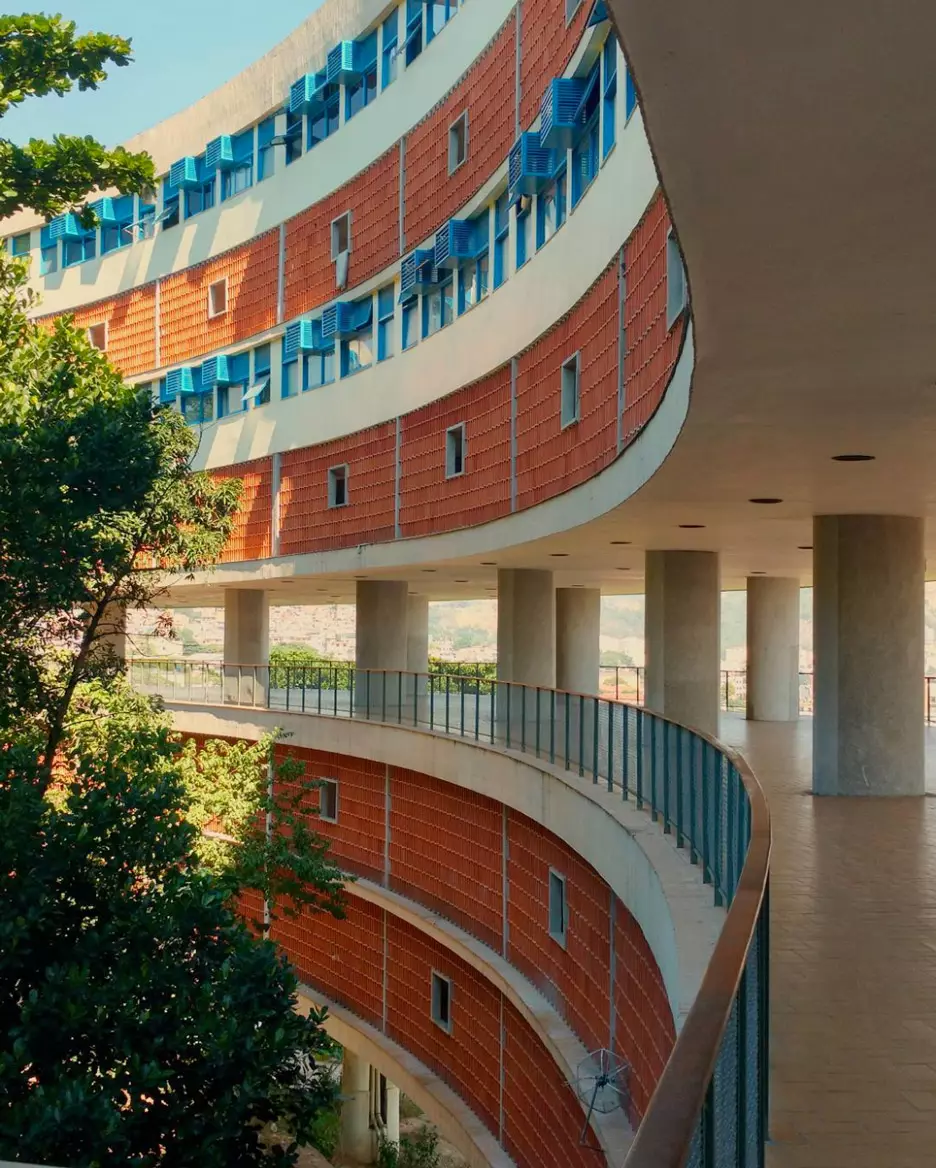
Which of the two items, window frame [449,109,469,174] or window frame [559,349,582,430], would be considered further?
window frame [449,109,469,174]

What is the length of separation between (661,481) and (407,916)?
13.0m

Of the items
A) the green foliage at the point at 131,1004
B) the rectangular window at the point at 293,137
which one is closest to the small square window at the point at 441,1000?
the green foliage at the point at 131,1004

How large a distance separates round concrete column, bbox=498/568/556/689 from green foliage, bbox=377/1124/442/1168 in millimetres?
11075

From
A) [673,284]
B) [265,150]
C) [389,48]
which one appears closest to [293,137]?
[265,150]

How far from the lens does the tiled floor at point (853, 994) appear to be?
18.0 ft

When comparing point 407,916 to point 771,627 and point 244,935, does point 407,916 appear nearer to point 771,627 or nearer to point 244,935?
point 244,935

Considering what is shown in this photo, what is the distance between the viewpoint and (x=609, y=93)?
16.0m

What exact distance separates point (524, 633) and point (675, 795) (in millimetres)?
14976

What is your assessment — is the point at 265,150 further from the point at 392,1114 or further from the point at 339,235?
the point at 392,1114

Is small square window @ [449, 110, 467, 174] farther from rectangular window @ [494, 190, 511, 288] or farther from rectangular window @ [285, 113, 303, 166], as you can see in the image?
rectangular window @ [285, 113, 303, 166]

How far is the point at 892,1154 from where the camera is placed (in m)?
5.27

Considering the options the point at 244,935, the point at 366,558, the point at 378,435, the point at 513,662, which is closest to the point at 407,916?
the point at 513,662

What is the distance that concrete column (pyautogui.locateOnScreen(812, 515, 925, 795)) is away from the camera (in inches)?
675

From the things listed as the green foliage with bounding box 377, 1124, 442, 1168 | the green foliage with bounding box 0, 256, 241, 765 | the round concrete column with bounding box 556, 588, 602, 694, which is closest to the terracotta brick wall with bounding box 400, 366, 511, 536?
the green foliage with bounding box 0, 256, 241, 765
